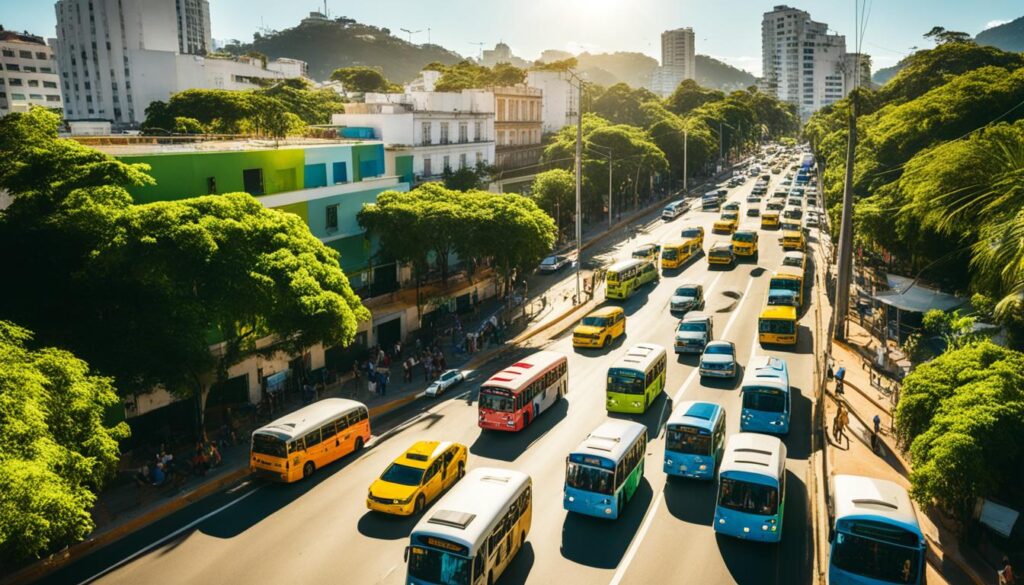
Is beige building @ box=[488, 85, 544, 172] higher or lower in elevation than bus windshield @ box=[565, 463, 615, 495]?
higher

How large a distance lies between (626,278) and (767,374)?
23.0 m

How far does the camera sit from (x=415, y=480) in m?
22.4

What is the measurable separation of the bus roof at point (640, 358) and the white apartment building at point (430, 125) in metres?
29.2

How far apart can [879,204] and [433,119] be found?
1337 inches

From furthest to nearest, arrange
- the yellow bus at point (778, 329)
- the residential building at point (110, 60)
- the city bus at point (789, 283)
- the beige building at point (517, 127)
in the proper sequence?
1. the residential building at point (110, 60)
2. the beige building at point (517, 127)
3. the city bus at point (789, 283)
4. the yellow bus at point (778, 329)

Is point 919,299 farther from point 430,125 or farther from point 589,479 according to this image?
point 430,125

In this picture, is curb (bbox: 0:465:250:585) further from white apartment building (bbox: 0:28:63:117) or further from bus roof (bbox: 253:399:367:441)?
white apartment building (bbox: 0:28:63:117)

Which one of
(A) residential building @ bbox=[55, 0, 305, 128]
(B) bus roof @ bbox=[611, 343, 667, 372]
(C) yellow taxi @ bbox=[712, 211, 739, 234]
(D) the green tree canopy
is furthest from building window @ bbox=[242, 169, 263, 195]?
(A) residential building @ bbox=[55, 0, 305, 128]

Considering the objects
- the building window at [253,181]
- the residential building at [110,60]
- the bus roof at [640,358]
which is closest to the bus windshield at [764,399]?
the bus roof at [640,358]

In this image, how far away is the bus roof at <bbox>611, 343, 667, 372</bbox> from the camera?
2984 centimetres

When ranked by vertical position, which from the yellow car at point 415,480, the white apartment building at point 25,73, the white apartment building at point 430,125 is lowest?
the yellow car at point 415,480

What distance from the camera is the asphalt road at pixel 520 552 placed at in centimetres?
1903

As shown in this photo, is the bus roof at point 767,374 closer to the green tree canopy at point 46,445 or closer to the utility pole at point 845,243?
the utility pole at point 845,243

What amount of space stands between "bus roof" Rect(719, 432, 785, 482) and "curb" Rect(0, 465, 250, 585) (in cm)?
1664
